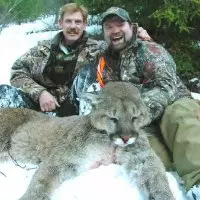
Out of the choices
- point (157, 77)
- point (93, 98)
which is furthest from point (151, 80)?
point (93, 98)

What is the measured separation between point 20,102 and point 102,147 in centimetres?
250

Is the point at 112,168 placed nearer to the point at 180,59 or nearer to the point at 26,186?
the point at 26,186

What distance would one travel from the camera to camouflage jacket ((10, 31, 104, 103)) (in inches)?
302

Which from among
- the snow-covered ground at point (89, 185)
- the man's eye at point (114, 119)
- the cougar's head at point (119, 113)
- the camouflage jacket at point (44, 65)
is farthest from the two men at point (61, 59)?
the man's eye at point (114, 119)

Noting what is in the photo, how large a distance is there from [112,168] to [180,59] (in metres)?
5.34

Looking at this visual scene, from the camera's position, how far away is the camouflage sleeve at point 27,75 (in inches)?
291

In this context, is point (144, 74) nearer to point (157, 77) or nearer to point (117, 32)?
point (157, 77)

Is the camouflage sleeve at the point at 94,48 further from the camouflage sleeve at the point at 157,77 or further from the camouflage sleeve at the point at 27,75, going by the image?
the camouflage sleeve at the point at 157,77

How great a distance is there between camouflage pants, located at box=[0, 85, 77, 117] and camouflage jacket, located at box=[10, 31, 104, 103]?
13cm

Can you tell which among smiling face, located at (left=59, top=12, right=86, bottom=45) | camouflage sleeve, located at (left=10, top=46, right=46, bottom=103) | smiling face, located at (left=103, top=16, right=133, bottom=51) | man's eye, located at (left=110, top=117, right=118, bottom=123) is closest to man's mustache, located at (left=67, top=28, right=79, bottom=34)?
smiling face, located at (left=59, top=12, right=86, bottom=45)

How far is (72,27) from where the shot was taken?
25.4ft

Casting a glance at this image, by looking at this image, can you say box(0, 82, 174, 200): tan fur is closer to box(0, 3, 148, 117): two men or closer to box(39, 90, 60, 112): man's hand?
box(39, 90, 60, 112): man's hand

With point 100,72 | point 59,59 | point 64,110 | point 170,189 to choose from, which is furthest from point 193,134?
point 59,59

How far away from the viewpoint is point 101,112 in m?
5.25
